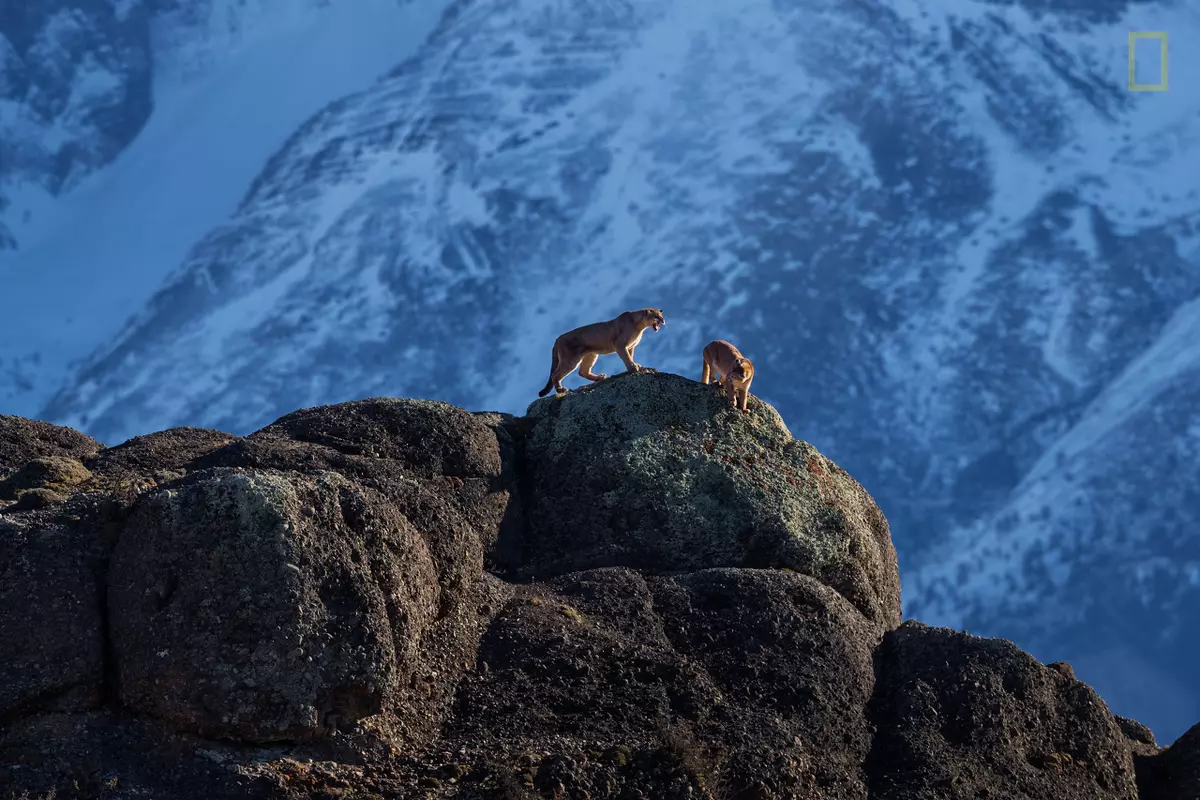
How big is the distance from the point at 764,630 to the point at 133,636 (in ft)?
26.7

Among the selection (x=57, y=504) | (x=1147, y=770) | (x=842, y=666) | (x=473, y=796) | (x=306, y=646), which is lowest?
(x=1147, y=770)

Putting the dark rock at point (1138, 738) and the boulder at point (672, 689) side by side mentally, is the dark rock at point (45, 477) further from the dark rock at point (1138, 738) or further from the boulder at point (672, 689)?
the dark rock at point (1138, 738)

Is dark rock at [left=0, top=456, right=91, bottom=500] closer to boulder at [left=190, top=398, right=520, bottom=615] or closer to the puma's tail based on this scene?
boulder at [left=190, top=398, right=520, bottom=615]

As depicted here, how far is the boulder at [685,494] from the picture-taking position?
71.2 ft

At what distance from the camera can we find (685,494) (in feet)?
72.8

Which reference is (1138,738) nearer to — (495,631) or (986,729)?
(986,729)

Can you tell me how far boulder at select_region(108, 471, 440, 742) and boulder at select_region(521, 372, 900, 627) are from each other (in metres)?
5.59

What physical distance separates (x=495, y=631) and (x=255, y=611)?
3919 mm

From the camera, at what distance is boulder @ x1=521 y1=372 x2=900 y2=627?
2169cm

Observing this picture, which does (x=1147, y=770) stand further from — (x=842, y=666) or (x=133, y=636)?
(x=133, y=636)

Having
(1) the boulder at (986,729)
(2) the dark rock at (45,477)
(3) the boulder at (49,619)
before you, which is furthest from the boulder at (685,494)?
(3) the boulder at (49,619)

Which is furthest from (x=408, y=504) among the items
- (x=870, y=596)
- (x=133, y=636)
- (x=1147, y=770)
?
(x=1147, y=770)

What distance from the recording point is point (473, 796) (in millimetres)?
14719

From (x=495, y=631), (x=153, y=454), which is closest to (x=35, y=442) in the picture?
(x=153, y=454)
